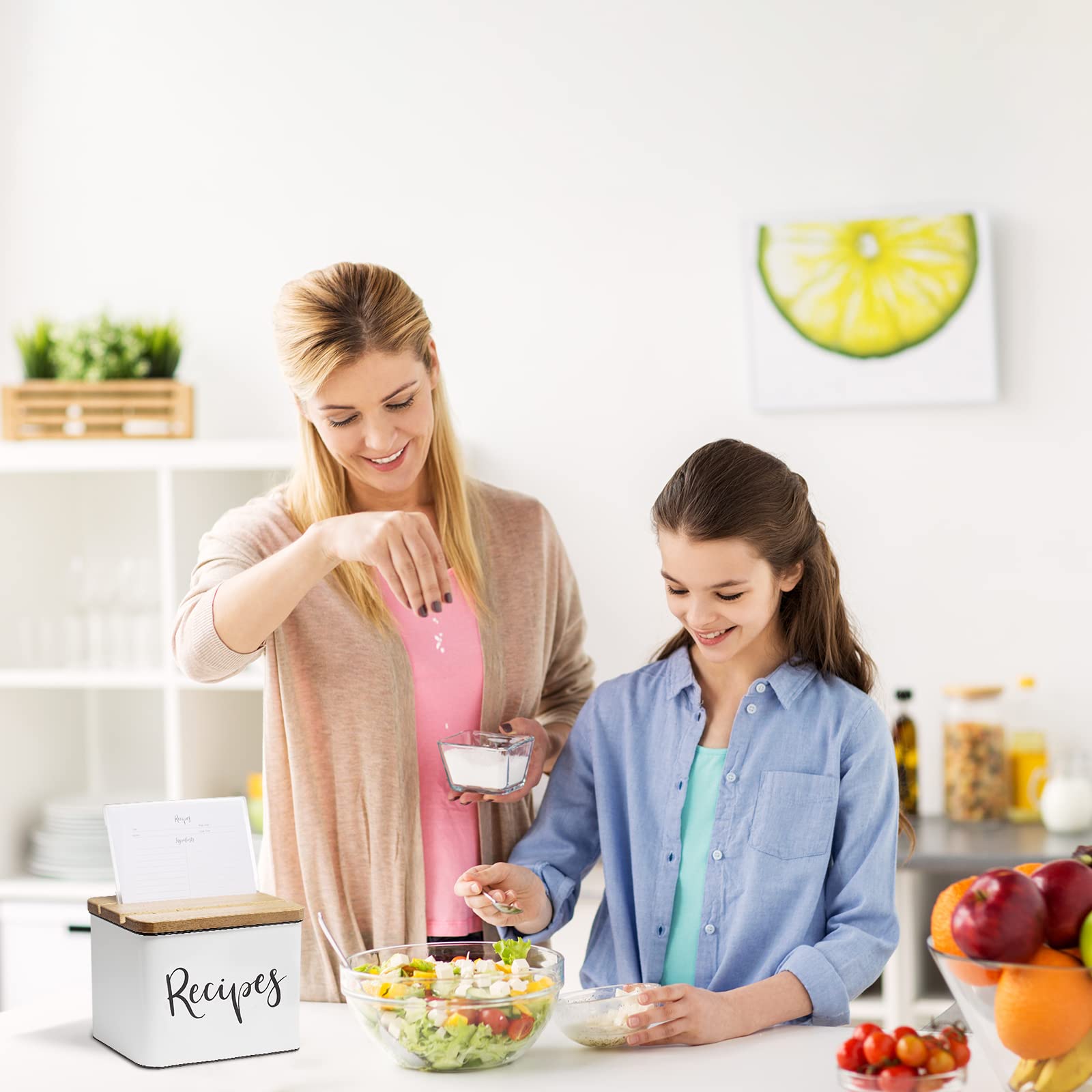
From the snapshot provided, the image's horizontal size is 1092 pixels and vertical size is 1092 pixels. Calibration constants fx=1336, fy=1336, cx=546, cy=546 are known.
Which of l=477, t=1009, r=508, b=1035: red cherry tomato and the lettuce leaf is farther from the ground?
the lettuce leaf

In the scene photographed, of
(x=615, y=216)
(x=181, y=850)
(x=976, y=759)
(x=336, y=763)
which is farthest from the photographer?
(x=615, y=216)

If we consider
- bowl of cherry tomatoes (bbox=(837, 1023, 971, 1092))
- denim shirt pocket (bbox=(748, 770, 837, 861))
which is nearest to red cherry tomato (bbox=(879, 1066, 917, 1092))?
bowl of cherry tomatoes (bbox=(837, 1023, 971, 1092))

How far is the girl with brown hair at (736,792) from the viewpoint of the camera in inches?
60.0

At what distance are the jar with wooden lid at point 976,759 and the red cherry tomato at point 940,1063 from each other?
175 cm

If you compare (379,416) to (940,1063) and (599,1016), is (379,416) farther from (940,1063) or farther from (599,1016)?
(940,1063)

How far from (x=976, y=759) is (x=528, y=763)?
1506 mm

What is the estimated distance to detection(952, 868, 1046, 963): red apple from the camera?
1102mm

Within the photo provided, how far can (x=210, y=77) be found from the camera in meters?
3.29

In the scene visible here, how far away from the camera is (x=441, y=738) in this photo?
68.9 inches

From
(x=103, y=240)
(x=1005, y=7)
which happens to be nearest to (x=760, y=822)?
(x=1005, y=7)

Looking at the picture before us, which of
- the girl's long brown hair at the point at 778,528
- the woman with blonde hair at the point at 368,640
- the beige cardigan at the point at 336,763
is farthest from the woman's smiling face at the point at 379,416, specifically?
the girl's long brown hair at the point at 778,528

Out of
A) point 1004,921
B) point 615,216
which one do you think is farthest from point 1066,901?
point 615,216

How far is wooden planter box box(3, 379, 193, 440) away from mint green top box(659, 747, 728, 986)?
1795 millimetres

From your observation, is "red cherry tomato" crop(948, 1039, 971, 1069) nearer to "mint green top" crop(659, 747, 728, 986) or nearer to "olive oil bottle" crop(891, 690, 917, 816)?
"mint green top" crop(659, 747, 728, 986)
